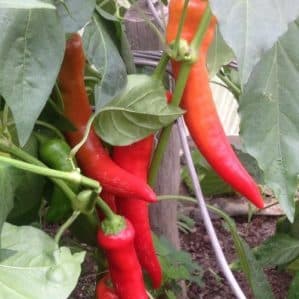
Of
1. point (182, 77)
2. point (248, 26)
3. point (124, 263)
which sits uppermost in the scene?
point (248, 26)

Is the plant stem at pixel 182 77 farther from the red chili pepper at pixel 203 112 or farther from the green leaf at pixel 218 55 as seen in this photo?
the green leaf at pixel 218 55

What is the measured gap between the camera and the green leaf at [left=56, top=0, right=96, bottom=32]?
0.64 metres

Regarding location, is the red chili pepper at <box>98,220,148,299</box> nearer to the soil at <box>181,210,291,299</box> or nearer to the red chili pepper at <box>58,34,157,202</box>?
the red chili pepper at <box>58,34,157,202</box>

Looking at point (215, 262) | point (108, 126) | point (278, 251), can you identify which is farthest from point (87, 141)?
point (215, 262)

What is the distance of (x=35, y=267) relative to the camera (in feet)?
2.21

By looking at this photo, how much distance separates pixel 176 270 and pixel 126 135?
1.11ft

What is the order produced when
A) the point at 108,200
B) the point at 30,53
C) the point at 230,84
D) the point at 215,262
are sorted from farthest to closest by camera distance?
the point at 215,262
the point at 230,84
the point at 108,200
the point at 30,53

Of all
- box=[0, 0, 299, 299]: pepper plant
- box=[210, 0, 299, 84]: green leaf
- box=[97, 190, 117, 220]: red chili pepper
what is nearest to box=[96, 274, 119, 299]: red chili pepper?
box=[0, 0, 299, 299]: pepper plant

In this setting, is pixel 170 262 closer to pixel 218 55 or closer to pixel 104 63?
pixel 218 55

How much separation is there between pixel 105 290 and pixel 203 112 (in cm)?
30

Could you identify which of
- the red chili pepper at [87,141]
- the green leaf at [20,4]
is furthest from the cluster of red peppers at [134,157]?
the green leaf at [20,4]

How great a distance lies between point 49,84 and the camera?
630 mm

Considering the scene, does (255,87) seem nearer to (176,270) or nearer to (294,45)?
(294,45)

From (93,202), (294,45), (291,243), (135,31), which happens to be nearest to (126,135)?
(93,202)
